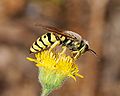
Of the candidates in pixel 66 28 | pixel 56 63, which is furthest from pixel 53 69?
pixel 66 28

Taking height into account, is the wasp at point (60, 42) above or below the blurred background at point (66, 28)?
below

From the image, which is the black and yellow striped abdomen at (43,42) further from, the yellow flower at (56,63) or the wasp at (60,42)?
the yellow flower at (56,63)

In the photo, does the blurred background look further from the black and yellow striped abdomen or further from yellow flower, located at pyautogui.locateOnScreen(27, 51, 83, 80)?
the black and yellow striped abdomen

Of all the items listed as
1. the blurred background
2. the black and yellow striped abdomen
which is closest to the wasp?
the black and yellow striped abdomen

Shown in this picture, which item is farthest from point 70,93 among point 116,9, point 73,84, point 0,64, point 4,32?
point 116,9

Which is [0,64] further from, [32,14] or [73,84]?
[32,14]

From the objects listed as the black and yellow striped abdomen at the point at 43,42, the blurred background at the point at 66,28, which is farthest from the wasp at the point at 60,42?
the blurred background at the point at 66,28

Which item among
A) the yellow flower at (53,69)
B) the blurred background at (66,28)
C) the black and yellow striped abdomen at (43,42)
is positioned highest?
A: the blurred background at (66,28)
